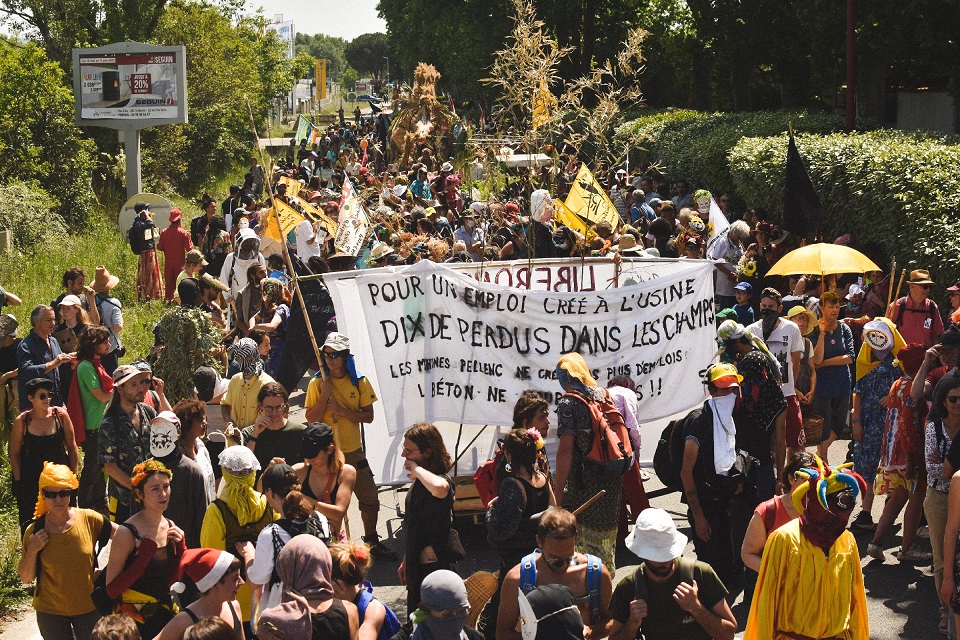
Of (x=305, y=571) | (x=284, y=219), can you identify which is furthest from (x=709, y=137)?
(x=305, y=571)

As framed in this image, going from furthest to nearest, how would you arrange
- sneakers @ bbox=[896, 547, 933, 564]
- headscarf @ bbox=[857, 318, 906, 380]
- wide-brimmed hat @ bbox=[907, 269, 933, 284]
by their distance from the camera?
wide-brimmed hat @ bbox=[907, 269, 933, 284] → headscarf @ bbox=[857, 318, 906, 380] → sneakers @ bbox=[896, 547, 933, 564]

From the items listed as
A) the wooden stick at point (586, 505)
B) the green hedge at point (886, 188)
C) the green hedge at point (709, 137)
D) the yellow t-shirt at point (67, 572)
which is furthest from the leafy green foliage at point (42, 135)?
the wooden stick at point (586, 505)

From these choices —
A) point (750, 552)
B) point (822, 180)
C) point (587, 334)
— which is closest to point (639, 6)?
point (822, 180)

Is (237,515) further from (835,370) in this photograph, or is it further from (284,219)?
(284,219)

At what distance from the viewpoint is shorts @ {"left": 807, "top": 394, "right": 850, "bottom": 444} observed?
962 centimetres

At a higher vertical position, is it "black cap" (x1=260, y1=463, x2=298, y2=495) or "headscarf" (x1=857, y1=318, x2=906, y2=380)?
"headscarf" (x1=857, y1=318, x2=906, y2=380)

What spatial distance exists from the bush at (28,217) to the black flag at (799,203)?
14824 millimetres

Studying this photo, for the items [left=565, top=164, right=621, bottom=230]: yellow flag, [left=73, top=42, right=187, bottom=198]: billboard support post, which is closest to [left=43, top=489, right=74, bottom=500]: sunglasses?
[left=565, top=164, right=621, bottom=230]: yellow flag

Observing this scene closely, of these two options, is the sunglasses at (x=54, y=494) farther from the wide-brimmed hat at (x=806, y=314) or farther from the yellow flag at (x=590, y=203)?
the yellow flag at (x=590, y=203)

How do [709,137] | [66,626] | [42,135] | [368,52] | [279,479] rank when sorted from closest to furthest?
[279,479], [66,626], [709,137], [42,135], [368,52]

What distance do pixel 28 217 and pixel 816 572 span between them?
20.5 meters

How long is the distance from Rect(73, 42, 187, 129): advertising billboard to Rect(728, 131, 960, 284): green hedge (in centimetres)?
1593

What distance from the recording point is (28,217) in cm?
2286

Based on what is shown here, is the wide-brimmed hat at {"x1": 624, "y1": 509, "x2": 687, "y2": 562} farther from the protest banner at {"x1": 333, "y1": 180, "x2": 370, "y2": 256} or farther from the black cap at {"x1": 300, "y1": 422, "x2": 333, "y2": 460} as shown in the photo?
the protest banner at {"x1": 333, "y1": 180, "x2": 370, "y2": 256}
